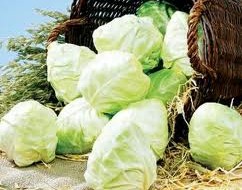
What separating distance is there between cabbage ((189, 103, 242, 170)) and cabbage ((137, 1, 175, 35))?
48cm

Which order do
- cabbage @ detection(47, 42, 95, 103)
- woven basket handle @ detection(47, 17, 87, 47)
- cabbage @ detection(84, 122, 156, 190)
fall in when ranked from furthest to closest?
1. woven basket handle @ detection(47, 17, 87, 47)
2. cabbage @ detection(47, 42, 95, 103)
3. cabbage @ detection(84, 122, 156, 190)

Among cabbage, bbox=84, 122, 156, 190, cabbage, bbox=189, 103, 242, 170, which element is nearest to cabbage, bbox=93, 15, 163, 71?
cabbage, bbox=189, 103, 242, 170

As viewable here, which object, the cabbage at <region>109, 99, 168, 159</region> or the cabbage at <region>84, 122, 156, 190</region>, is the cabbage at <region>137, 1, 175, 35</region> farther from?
the cabbage at <region>84, 122, 156, 190</region>

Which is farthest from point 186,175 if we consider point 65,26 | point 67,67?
point 65,26

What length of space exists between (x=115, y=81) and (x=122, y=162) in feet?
1.10

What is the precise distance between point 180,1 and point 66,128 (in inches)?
27.6

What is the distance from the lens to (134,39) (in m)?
1.70

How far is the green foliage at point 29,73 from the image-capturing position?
6.90 ft

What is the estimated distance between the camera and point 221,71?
5.21 feet

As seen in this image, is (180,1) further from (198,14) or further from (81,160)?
(81,160)

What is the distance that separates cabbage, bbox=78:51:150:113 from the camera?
1.54 m

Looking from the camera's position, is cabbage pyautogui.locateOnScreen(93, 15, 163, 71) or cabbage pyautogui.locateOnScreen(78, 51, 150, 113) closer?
cabbage pyautogui.locateOnScreen(78, 51, 150, 113)

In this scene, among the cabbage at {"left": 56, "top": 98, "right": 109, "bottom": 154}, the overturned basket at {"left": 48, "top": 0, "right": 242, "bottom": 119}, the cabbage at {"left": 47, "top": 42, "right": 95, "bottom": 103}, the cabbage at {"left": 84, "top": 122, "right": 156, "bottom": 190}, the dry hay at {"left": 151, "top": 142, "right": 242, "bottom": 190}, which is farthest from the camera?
the cabbage at {"left": 47, "top": 42, "right": 95, "bottom": 103}

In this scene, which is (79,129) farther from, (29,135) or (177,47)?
(177,47)
